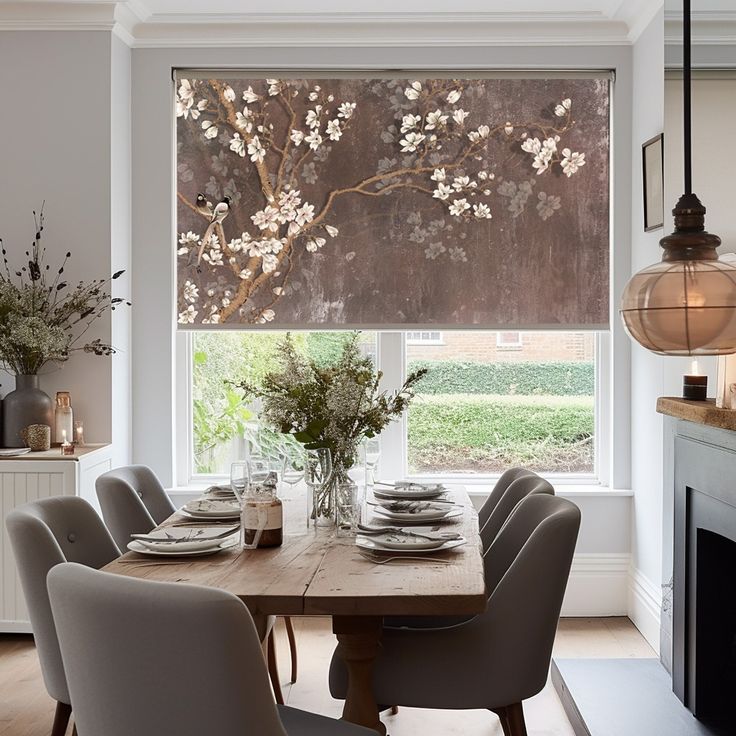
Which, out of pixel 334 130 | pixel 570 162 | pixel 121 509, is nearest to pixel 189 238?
pixel 334 130

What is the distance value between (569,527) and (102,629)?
1206 millimetres

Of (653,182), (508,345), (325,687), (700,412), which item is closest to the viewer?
(700,412)

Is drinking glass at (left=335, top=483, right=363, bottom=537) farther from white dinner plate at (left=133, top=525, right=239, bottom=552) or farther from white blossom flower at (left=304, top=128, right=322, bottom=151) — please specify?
white blossom flower at (left=304, top=128, right=322, bottom=151)

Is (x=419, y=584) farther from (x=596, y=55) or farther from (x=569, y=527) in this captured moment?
(x=596, y=55)

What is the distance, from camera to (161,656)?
5.03 ft

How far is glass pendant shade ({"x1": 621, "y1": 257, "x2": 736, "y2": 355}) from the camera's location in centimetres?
153

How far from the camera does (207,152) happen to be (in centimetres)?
440

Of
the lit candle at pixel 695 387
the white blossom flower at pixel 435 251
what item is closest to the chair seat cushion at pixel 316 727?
the lit candle at pixel 695 387

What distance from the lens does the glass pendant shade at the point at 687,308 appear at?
5.03 feet

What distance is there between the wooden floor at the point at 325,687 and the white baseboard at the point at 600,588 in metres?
0.07

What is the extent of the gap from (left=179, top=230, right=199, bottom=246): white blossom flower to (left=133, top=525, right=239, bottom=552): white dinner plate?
212 cm

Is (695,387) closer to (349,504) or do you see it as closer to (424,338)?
(349,504)

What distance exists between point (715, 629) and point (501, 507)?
797mm

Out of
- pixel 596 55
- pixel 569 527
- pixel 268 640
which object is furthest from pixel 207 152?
pixel 569 527
